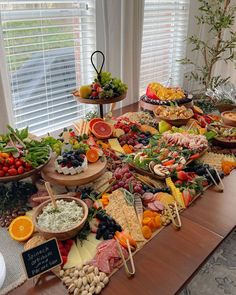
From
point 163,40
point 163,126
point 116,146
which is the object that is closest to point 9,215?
point 116,146

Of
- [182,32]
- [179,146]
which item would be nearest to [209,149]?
[179,146]

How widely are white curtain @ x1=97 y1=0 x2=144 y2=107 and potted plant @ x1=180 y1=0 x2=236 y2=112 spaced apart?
26.4 inches

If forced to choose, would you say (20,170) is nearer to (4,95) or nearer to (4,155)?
(4,155)

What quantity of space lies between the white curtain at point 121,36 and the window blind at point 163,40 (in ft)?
1.00

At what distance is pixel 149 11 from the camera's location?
2510mm

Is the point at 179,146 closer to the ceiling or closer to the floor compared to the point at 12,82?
closer to the floor

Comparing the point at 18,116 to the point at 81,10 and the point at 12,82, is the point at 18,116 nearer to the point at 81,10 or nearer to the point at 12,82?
the point at 12,82

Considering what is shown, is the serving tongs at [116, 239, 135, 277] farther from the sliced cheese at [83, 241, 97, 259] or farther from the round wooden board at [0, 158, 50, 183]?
the round wooden board at [0, 158, 50, 183]

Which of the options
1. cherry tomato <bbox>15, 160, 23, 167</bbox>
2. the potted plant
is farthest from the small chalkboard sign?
the potted plant

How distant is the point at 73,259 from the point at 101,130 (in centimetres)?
91

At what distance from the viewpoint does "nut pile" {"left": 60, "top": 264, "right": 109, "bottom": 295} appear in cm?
81

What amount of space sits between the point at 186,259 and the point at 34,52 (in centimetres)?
156

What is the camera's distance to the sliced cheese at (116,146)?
1.56 metres

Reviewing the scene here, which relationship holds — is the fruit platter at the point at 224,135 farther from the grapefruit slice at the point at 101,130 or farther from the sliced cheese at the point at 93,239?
the sliced cheese at the point at 93,239
